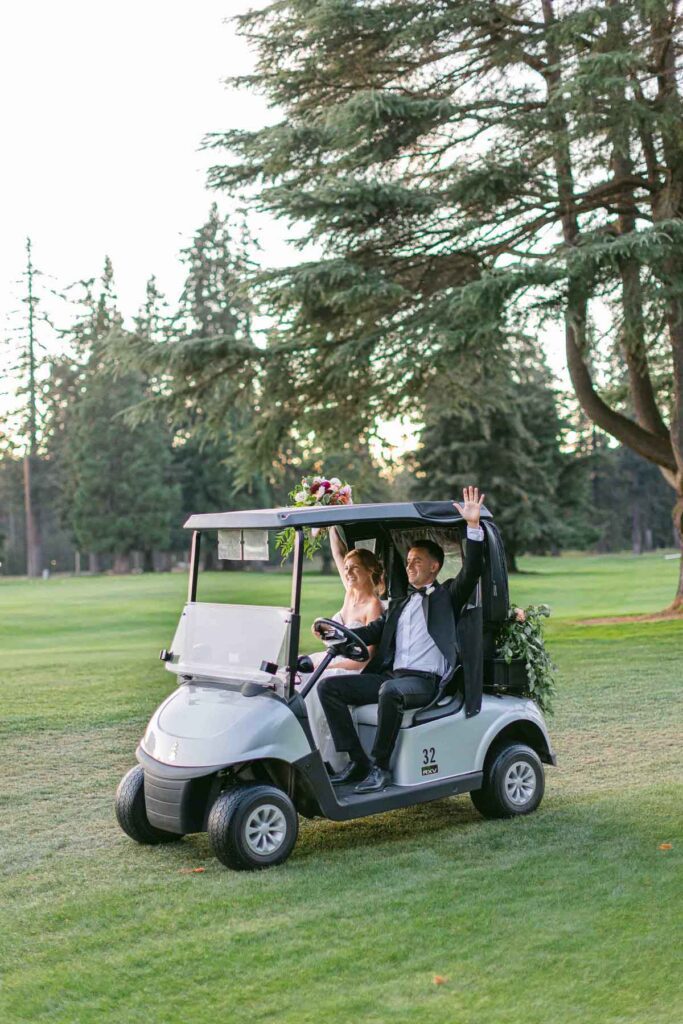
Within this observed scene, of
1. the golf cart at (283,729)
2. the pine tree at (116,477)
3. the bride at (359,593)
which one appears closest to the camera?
the golf cart at (283,729)

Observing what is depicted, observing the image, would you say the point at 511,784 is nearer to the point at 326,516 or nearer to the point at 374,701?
the point at 374,701

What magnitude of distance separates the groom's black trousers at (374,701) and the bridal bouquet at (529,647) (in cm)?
72

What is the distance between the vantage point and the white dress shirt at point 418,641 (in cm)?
654

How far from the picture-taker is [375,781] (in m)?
6.25

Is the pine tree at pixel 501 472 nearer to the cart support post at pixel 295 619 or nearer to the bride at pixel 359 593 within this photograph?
the bride at pixel 359 593

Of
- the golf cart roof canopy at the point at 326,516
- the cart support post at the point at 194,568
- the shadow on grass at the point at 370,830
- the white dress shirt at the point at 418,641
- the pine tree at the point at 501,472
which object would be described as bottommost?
the shadow on grass at the point at 370,830

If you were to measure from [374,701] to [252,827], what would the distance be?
102 centimetres

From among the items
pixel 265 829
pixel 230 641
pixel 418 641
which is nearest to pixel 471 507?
pixel 418 641

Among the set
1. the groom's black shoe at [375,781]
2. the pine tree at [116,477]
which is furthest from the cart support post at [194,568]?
the pine tree at [116,477]

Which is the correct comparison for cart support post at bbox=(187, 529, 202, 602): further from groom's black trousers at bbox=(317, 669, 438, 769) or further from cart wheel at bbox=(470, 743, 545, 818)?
cart wheel at bbox=(470, 743, 545, 818)

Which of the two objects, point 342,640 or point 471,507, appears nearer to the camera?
point 342,640

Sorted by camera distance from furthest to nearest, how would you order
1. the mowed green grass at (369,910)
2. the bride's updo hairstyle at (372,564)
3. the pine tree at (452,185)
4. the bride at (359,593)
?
the pine tree at (452,185), the bride's updo hairstyle at (372,564), the bride at (359,593), the mowed green grass at (369,910)

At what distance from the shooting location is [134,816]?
633 cm

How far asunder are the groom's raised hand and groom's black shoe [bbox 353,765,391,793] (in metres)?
1.43
